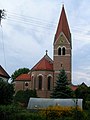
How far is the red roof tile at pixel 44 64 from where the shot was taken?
75500 millimetres

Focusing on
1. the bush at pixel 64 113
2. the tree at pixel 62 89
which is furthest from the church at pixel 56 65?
the bush at pixel 64 113

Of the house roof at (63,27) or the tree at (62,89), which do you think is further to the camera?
the house roof at (63,27)

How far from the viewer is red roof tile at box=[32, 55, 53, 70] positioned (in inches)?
2972

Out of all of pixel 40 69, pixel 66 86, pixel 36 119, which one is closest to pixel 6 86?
pixel 36 119

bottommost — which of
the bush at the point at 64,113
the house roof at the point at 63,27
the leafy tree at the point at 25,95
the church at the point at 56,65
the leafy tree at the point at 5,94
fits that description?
the bush at the point at 64,113

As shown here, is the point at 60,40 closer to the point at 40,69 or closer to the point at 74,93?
the point at 40,69

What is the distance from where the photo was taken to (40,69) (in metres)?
75.3

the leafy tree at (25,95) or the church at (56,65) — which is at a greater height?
the church at (56,65)

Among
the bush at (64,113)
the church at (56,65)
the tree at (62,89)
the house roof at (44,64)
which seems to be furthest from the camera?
the house roof at (44,64)

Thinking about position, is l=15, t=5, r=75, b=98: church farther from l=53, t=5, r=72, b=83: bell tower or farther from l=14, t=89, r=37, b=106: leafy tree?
l=14, t=89, r=37, b=106: leafy tree

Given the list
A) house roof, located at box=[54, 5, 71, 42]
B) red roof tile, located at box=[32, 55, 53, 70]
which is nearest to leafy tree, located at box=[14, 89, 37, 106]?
red roof tile, located at box=[32, 55, 53, 70]

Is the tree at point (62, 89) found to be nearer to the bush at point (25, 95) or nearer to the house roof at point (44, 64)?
the bush at point (25, 95)

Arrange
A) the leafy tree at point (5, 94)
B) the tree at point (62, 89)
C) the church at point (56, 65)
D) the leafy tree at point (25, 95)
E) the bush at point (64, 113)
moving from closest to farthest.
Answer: the bush at point (64, 113) → the leafy tree at point (5, 94) → the tree at point (62, 89) → the leafy tree at point (25, 95) → the church at point (56, 65)

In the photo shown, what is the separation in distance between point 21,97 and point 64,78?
402 inches
